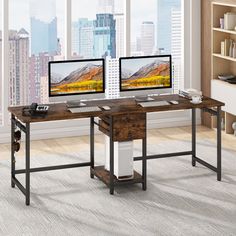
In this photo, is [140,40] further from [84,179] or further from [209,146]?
[84,179]

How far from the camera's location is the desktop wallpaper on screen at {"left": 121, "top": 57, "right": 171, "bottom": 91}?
643cm

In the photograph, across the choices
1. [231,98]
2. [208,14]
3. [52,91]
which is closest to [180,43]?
[208,14]

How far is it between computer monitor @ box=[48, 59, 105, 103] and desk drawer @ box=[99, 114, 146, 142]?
38 centimetres

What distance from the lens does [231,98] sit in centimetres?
775

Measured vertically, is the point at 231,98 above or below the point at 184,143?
above

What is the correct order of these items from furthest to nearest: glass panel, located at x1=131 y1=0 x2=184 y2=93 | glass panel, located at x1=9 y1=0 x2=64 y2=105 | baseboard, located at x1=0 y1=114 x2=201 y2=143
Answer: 1. glass panel, located at x1=131 y1=0 x2=184 y2=93
2. baseboard, located at x1=0 y1=114 x2=201 y2=143
3. glass panel, located at x1=9 y1=0 x2=64 y2=105

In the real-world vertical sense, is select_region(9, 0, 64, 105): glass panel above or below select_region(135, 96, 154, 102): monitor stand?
above

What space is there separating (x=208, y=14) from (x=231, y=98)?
42.6 inches

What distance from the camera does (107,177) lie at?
6.16 meters

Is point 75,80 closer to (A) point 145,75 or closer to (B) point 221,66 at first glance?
(A) point 145,75

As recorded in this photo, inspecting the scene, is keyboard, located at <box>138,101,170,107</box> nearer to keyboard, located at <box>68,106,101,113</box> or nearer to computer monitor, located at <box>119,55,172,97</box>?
computer monitor, located at <box>119,55,172,97</box>

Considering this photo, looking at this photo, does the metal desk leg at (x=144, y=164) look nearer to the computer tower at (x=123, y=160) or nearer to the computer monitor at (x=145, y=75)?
the computer tower at (x=123, y=160)

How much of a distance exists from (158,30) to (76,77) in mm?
2281

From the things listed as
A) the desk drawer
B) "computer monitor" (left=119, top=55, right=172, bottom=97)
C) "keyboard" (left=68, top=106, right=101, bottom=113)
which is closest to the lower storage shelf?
the desk drawer
